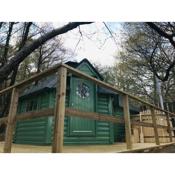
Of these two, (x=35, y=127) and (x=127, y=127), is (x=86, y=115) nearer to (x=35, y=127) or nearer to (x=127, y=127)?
(x=127, y=127)

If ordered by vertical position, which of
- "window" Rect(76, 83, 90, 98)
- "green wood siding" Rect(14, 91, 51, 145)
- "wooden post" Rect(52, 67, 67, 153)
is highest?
"window" Rect(76, 83, 90, 98)

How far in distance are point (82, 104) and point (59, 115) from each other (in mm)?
4985

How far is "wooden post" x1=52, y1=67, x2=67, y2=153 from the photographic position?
1.77 m

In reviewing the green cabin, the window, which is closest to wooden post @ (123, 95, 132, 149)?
the green cabin

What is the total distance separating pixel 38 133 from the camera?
655cm

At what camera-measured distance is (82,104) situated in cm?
681

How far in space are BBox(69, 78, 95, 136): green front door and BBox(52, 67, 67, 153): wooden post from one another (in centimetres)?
458

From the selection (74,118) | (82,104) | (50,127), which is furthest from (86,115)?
(82,104)

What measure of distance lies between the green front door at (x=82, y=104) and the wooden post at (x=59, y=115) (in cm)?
458

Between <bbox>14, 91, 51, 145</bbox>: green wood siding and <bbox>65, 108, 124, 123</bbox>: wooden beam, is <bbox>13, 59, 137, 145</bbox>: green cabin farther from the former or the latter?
<bbox>65, 108, 124, 123</bbox>: wooden beam

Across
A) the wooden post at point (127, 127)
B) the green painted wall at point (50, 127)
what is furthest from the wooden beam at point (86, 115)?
the green painted wall at point (50, 127)
